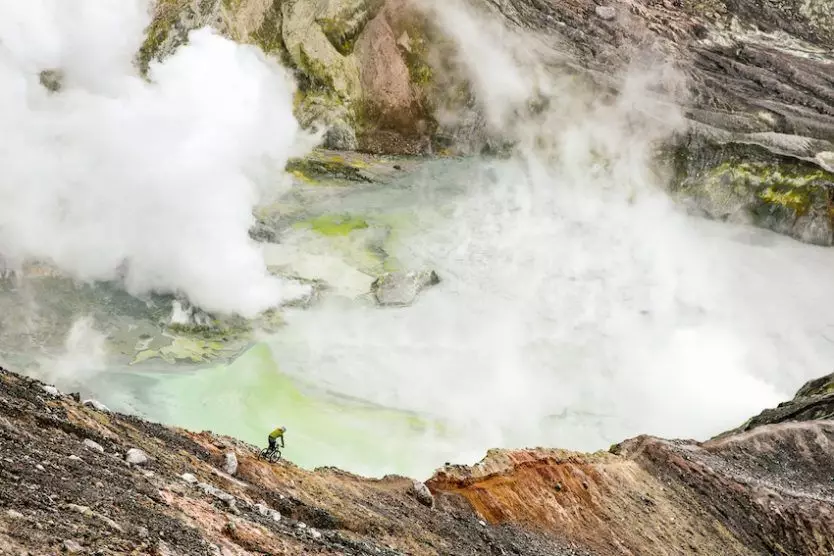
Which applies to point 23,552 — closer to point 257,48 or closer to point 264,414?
point 264,414

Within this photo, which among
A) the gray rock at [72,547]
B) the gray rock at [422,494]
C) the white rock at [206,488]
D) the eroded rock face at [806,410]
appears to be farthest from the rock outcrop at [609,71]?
the gray rock at [72,547]

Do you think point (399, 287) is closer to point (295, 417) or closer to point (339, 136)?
point (295, 417)

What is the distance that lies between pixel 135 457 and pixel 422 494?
577 cm

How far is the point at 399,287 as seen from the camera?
107ft

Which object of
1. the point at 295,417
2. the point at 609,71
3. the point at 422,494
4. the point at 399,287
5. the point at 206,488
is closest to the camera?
the point at 206,488

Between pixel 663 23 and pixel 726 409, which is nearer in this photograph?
pixel 726 409

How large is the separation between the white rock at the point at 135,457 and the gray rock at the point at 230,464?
6.26 ft

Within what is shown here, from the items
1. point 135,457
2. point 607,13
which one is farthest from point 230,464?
point 607,13

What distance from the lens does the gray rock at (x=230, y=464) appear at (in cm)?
1239

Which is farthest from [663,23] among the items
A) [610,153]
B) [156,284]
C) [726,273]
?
[156,284]

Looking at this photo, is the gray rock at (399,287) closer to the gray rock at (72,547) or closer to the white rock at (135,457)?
the white rock at (135,457)

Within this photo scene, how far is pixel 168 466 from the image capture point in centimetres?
1103

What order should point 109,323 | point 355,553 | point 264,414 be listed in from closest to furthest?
1. point 355,553
2. point 264,414
3. point 109,323

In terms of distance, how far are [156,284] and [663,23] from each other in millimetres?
33799
